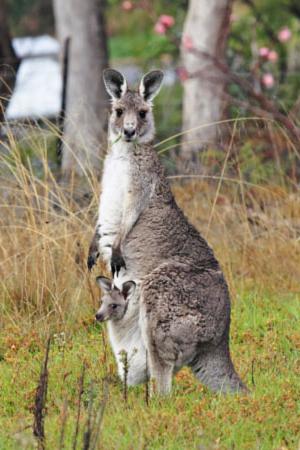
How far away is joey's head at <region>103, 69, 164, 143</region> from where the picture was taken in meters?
6.48

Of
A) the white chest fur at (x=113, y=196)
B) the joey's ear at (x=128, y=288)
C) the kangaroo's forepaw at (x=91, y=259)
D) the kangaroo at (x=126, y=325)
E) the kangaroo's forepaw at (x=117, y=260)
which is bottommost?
the kangaroo at (x=126, y=325)

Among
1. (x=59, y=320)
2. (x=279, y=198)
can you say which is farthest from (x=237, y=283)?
(x=59, y=320)

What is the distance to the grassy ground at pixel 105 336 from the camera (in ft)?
17.4

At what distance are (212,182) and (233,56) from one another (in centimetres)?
738

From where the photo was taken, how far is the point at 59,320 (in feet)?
24.4

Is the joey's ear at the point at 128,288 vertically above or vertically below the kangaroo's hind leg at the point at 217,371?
→ above

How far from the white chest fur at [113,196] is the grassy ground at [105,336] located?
74cm

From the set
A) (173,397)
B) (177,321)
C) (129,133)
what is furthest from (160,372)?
(129,133)

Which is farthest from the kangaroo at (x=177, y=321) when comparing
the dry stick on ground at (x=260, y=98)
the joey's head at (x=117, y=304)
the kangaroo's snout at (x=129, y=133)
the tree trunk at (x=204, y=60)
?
the tree trunk at (x=204, y=60)

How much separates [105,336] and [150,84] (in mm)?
1725

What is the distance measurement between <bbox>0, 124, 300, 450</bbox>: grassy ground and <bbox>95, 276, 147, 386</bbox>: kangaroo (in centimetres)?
14

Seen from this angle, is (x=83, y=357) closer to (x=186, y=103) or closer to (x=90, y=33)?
(x=186, y=103)

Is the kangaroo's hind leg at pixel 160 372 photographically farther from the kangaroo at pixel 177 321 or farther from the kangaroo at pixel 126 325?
the kangaroo at pixel 126 325

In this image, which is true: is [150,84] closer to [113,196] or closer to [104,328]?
[113,196]
